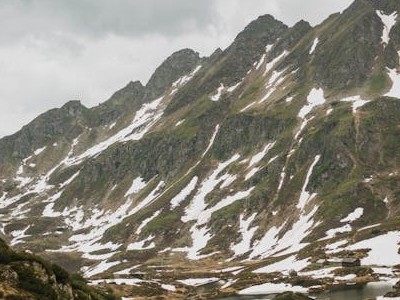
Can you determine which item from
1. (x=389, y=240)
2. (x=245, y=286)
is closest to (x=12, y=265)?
(x=245, y=286)

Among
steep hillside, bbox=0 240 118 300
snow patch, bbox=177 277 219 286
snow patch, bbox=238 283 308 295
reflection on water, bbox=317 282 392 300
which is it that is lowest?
reflection on water, bbox=317 282 392 300

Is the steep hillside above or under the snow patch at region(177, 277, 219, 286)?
above

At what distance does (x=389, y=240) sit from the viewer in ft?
476

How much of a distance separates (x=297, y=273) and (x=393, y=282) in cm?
3566

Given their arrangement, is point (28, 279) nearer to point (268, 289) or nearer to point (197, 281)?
point (268, 289)

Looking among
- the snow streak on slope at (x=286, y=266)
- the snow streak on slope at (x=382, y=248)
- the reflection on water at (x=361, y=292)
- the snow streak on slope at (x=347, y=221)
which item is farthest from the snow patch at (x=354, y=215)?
the reflection on water at (x=361, y=292)

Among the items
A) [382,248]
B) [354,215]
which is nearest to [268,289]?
[382,248]

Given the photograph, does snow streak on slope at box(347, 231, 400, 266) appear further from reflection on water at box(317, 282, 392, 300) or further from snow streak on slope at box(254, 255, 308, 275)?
reflection on water at box(317, 282, 392, 300)

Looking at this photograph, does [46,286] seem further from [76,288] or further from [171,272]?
[171,272]

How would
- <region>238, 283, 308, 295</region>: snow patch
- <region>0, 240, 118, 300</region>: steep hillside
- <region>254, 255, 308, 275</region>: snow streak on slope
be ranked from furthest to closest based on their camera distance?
<region>254, 255, 308, 275</region>: snow streak on slope < <region>238, 283, 308, 295</region>: snow patch < <region>0, 240, 118, 300</region>: steep hillside

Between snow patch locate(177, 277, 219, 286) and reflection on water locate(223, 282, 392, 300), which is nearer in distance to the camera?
reflection on water locate(223, 282, 392, 300)

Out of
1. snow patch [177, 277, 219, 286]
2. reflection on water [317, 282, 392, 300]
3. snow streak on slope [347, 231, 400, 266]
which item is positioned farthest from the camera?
snow patch [177, 277, 219, 286]

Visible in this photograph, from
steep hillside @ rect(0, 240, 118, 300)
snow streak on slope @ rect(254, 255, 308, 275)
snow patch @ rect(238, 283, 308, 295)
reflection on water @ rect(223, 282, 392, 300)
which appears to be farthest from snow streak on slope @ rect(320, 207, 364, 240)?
steep hillside @ rect(0, 240, 118, 300)

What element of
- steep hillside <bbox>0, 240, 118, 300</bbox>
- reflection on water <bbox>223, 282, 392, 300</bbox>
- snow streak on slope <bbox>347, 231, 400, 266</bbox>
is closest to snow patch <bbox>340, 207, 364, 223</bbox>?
snow streak on slope <bbox>347, 231, 400, 266</bbox>
